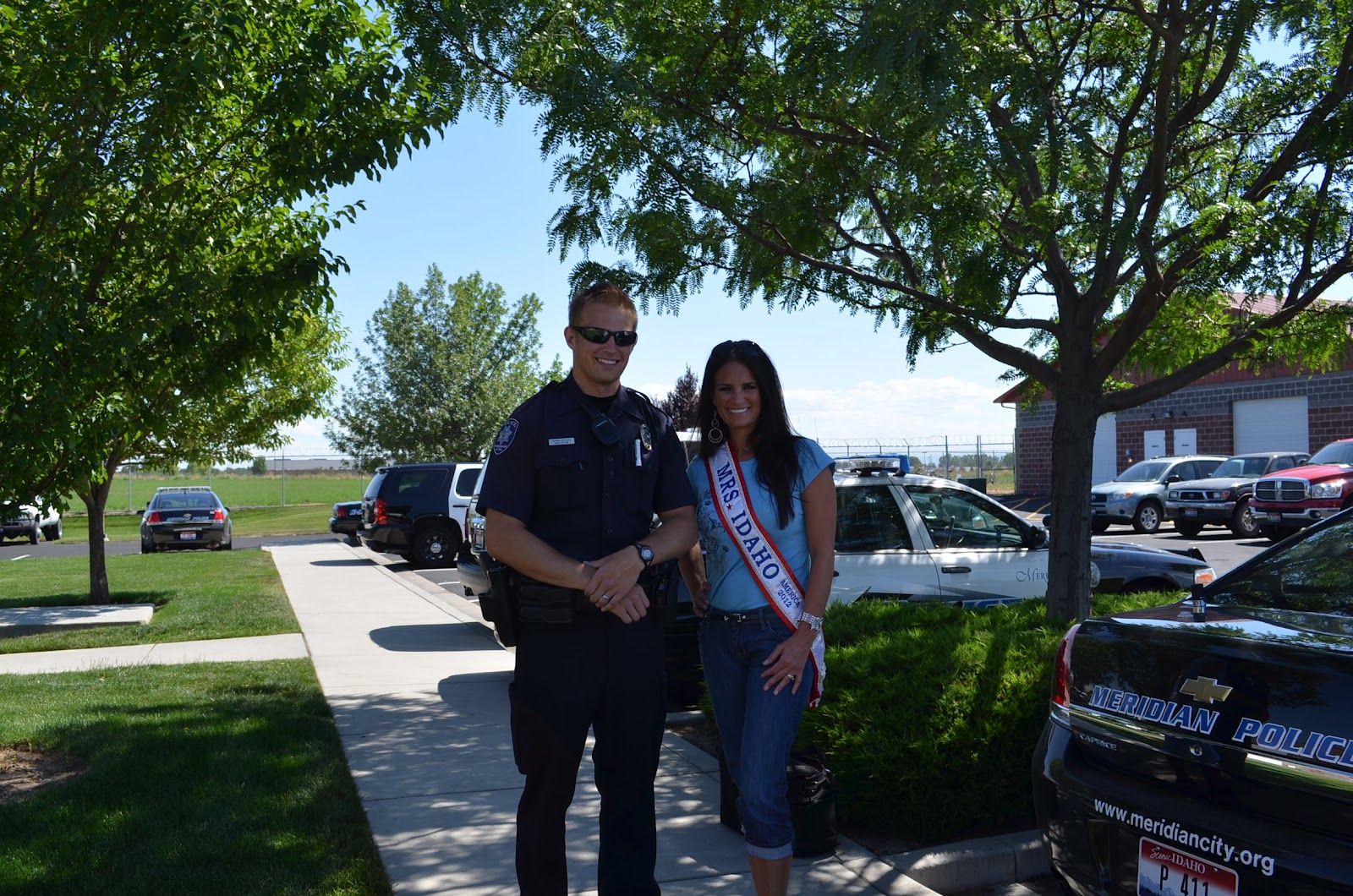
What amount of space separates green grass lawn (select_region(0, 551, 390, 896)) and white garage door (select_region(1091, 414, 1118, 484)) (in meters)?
30.8

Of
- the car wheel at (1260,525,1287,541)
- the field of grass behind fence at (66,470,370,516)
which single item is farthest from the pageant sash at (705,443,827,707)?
the field of grass behind fence at (66,470,370,516)

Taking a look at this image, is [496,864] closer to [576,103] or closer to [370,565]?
[576,103]

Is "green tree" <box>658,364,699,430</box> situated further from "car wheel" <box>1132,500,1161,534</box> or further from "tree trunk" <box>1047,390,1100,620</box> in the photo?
"tree trunk" <box>1047,390,1100,620</box>

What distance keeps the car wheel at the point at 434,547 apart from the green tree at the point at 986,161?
12848 millimetres

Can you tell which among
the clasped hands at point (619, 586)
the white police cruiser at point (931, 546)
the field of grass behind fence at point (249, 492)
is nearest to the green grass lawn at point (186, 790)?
the clasped hands at point (619, 586)

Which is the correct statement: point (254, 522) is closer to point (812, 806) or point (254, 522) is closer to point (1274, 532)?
point (1274, 532)

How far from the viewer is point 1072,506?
22.6 ft

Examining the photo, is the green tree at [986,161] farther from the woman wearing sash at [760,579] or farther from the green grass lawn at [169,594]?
the green grass lawn at [169,594]

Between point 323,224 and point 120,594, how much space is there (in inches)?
367

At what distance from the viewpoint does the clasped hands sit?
3193mm

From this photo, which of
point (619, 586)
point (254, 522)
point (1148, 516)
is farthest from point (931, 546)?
point (254, 522)

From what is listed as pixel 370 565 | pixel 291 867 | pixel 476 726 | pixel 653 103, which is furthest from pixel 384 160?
pixel 370 565

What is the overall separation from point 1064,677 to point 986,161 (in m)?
3.20

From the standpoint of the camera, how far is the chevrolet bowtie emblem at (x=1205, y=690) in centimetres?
298
